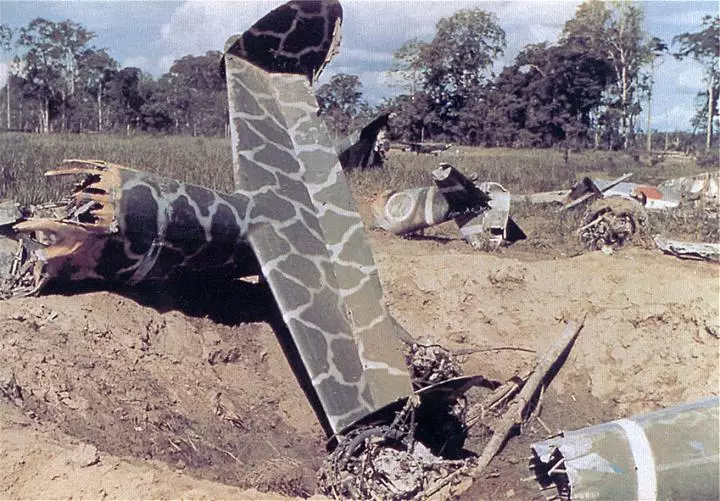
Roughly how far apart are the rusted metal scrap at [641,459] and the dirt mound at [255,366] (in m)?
1.53

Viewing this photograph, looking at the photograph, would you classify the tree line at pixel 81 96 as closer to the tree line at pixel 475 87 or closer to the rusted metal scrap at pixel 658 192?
the tree line at pixel 475 87

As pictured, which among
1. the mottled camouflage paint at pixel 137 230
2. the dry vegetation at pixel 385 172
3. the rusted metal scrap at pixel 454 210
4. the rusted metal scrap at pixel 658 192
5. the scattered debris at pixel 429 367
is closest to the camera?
the mottled camouflage paint at pixel 137 230

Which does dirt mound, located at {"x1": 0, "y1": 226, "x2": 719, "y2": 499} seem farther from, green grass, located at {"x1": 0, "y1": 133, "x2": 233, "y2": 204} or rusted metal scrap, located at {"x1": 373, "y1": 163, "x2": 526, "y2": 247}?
green grass, located at {"x1": 0, "y1": 133, "x2": 233, "y2": 204}

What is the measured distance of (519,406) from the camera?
8359 mm

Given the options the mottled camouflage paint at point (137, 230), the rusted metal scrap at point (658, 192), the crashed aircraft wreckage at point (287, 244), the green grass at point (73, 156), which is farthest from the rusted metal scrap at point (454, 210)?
the mottled camouflage paint at point (137, 230)

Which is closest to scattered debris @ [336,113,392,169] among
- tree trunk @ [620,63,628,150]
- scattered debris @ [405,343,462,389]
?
scattered debris @ [405,343,462,389]

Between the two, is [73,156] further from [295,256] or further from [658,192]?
[658,192]

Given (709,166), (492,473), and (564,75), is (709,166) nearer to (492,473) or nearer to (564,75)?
(564,75)

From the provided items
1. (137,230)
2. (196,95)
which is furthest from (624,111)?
(137,230)

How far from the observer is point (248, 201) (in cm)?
772

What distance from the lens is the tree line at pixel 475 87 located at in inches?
1473

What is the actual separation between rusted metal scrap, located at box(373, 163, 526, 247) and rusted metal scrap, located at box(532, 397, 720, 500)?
8.58 m

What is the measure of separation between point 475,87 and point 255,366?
34420 mm

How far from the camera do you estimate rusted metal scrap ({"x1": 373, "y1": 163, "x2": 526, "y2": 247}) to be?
46.8 feet
